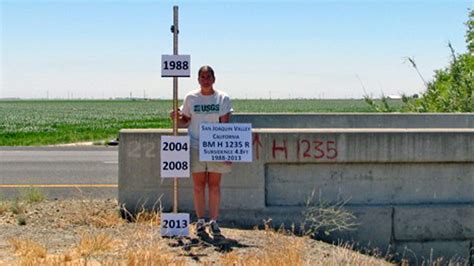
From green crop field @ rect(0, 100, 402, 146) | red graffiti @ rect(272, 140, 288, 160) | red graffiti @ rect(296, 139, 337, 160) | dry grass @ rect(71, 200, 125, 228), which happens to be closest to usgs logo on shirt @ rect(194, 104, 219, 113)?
red graffiti @ rect(272, 140, 288, 160)

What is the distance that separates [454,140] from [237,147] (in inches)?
113

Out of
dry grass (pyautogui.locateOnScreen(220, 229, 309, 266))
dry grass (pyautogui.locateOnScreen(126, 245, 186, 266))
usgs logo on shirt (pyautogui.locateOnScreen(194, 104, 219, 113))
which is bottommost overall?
dry grass (pyautogui.locateOnScreen(220, 229, 309, 266))

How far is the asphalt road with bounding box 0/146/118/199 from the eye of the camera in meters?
10.0

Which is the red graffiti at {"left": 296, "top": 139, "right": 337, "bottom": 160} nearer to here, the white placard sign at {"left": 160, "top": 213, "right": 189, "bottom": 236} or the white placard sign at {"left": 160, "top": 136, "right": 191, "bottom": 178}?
the white placard sign at {"left": 160, "top": 136, "right": 191, "bottom": 178}

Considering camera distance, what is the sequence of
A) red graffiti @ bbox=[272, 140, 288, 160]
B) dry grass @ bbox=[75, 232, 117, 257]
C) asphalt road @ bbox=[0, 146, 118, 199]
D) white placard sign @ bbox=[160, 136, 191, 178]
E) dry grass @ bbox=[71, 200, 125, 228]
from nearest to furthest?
dry grass @ bbox=[75, 232, 117, 257] < white placard sign @ bbox=[160, 136, 191, 178] < dry grass @ bbox=[71, 200, 125, 228] < red graffiti @ bbox=[272, 140, 288, 160] < asphalt road @ bbox=[0, 146, 118, 199]

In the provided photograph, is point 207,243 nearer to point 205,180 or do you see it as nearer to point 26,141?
point 205,180

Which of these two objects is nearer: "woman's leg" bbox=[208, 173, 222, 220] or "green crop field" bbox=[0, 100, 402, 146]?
"woman's leg" bbox=[208, 173, 222, 220]

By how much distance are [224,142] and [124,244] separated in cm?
144

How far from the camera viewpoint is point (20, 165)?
46.4 feet

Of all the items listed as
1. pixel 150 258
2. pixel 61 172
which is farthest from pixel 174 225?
pixel 61 172

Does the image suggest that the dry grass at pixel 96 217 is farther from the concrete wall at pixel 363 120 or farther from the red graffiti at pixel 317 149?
the concrete wall at pixel 363 120

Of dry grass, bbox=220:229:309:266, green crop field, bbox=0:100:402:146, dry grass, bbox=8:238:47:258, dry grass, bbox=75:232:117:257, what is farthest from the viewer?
green crop field, bbox=0:100:402:146

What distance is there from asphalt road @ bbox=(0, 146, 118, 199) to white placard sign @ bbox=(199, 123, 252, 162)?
8.48ft

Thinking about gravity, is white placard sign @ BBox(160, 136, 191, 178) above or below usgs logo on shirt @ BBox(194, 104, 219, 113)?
below
